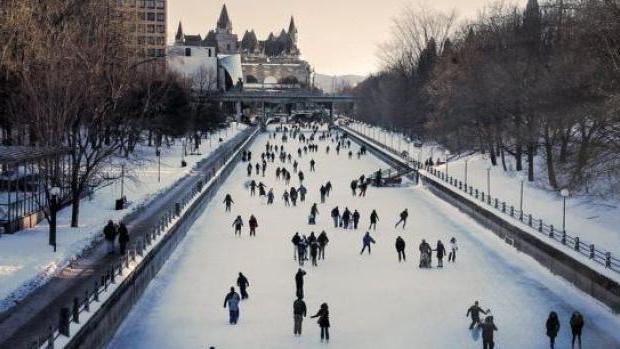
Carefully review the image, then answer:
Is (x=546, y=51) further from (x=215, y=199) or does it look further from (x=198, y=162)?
(x=198, y=162)

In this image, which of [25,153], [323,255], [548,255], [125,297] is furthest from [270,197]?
[125,297]

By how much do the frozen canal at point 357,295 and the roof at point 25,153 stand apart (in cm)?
545

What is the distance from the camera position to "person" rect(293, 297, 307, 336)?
61.2ft

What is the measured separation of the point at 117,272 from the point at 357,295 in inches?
246

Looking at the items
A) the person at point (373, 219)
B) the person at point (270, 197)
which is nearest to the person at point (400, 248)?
the person at point (373, 219)

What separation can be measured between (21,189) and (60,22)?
23.8 meters

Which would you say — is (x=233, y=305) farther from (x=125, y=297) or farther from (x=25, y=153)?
(x=25, y=153)

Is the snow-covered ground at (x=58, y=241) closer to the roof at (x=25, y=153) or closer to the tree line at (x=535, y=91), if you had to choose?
the roof at (x=25, y=153)

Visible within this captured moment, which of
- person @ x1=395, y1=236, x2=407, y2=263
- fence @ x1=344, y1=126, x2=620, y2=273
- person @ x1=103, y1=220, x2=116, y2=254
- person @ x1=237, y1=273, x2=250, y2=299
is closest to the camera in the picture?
person @ x1=237, y1=273, x2=250, y2=299

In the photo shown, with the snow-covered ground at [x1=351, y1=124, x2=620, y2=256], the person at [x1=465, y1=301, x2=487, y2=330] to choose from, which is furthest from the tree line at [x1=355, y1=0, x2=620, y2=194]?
the person at [x1=465, y1=301, x2=487, y2=330]

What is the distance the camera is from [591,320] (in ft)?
67.8

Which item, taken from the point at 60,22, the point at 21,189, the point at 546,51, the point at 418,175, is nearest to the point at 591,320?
the point at 21,189

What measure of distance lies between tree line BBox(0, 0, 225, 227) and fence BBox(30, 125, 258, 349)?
332cm

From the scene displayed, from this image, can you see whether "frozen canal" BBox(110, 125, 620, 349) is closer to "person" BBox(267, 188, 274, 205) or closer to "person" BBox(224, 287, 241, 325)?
"person" BBox(224, 287, 241, 325)
